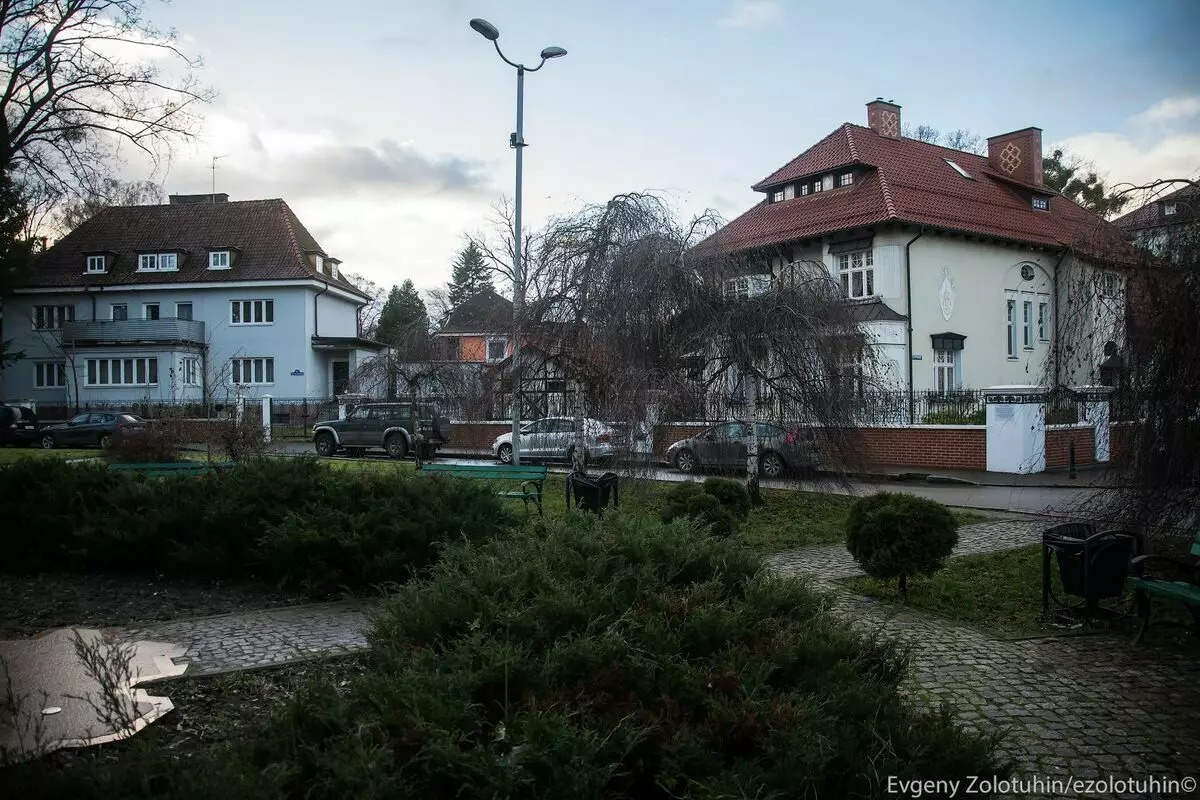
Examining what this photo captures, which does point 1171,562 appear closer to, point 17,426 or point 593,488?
point 593,488

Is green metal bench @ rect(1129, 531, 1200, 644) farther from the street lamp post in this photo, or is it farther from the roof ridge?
the roof ridge

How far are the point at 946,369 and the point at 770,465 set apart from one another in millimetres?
14775

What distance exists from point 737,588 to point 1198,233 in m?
5.56

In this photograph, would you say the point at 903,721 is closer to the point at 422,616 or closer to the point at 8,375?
the point at 422,616

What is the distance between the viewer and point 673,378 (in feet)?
46.2

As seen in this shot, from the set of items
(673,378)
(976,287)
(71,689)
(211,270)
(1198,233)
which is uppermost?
(211,270)

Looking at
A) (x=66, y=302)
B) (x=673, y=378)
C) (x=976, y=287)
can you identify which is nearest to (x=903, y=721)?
(x=673, y=378)

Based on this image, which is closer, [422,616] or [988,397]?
[422,616]

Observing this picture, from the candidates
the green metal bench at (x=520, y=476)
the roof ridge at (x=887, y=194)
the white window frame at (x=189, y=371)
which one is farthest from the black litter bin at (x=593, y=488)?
the white window frame at (x=189, y=371)

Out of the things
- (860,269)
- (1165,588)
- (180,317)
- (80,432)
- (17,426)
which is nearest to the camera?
(1165,588)

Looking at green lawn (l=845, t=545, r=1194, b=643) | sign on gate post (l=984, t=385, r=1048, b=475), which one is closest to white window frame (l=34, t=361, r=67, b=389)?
sign on gate post (l=984, t=385, r=1048, b=475)

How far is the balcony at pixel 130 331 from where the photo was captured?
45.0 meters

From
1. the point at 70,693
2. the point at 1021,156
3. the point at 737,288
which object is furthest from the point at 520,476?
the point at 1021,156

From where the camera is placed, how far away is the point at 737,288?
48.9 ft
